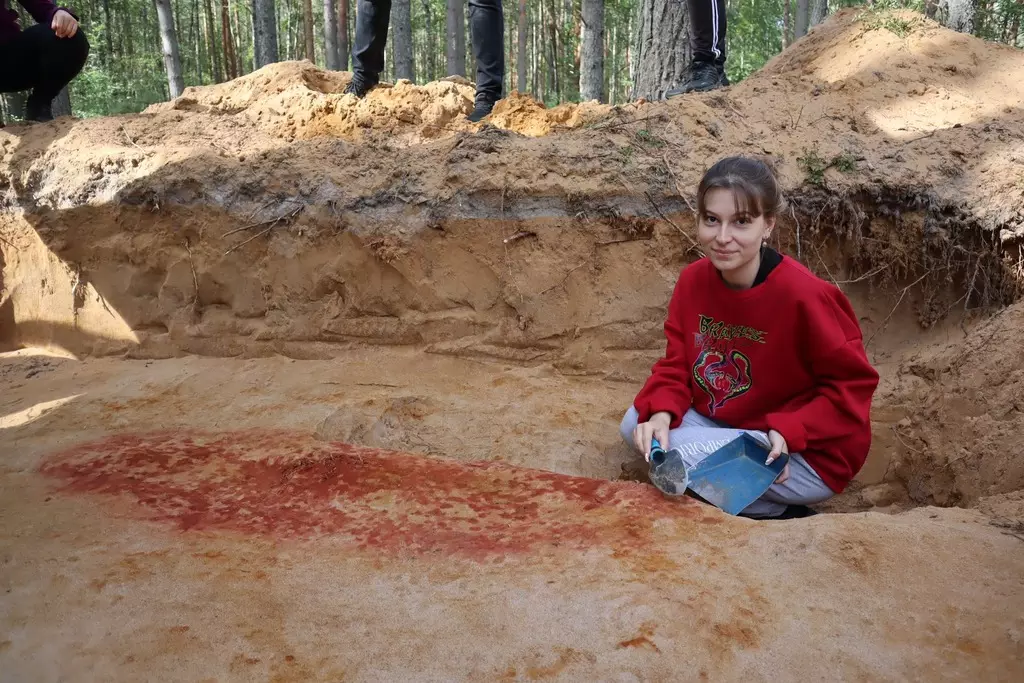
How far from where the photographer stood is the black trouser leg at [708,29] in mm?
4250

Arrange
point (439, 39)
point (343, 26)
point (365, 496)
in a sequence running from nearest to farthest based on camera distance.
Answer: point (365, 496)
point (343, 26)
point (439, 39)

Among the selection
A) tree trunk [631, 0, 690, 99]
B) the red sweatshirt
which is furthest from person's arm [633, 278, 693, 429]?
tree trunk [631, 0, 690, 99]

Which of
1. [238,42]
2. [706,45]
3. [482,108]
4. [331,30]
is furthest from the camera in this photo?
[238,42]

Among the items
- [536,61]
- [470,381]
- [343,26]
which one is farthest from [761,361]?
[536,61]

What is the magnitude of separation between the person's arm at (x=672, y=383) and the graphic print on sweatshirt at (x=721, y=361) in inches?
2.5

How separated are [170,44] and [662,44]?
7.58 metres

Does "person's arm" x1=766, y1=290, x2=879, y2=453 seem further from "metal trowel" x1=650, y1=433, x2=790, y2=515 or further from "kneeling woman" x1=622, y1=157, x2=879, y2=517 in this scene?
"metal trowel" x1=650, y1=433, x2=790, y2=515

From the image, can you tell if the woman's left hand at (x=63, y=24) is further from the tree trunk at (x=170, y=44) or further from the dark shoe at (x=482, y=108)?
the tree trunk at (x=170, y=44)

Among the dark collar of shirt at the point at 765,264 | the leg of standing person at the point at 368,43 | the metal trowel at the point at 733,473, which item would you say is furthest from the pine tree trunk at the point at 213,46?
the metal trowel at the point at 733,473

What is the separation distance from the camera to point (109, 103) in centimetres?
1159

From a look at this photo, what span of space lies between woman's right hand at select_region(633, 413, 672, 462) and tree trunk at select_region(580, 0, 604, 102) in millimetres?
8522

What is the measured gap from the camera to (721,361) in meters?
2.55

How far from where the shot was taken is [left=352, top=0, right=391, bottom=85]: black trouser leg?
4.77m

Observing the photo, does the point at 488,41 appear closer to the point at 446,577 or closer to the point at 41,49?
the point at 41,49
